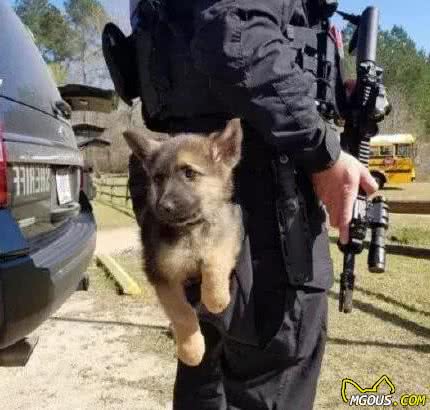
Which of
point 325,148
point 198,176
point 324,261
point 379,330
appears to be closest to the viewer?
point 325,148

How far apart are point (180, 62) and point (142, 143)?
33 cm

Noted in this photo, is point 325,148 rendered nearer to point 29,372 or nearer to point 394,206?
point 29,372

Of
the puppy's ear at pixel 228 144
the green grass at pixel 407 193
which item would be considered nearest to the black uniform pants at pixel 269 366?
the puppy's ear at pixel 228 144

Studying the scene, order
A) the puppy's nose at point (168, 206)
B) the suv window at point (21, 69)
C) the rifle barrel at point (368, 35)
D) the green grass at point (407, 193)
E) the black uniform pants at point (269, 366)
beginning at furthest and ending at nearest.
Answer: the green grass at point (407, 193)
the suv window at point (21, 69)
the rifle barrel at point (368, 35)
the black uniform pants at point (269, 366)
the puppy's nose at point (168, 206)

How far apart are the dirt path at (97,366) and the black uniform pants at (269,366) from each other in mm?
1417

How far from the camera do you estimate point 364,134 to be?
2.39m

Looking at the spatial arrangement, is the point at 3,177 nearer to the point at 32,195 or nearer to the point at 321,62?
the point at 32,195

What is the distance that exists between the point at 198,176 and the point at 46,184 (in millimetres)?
1568

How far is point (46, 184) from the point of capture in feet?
11.1

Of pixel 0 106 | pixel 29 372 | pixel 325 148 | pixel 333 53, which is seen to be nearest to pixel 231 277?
pixel 325 148

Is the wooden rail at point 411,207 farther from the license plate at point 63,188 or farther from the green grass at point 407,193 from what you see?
the license plate at point 63,188

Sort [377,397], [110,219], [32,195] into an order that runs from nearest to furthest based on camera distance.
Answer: [32,195], [377,397], [110,219]

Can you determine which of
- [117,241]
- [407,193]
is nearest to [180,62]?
[117,241]

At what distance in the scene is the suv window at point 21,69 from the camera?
9.82 feet
